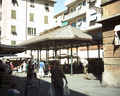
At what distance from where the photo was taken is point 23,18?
36.1 metres

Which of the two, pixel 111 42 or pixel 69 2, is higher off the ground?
pixel 69 2

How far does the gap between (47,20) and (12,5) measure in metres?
8.59

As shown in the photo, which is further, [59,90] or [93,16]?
[93,16]

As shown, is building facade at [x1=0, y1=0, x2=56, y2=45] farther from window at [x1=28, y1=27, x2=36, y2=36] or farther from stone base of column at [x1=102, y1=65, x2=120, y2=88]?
stone base of column at [x1=102, y1=65, x2=120, y2=88]

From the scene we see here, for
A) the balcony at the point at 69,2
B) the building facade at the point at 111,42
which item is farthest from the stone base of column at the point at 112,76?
the balcony at the point at 69,2

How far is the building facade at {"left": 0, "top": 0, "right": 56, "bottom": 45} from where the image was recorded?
3378cm

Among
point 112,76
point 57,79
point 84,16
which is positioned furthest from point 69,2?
point 57,79

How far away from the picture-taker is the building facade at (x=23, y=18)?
3378 cm

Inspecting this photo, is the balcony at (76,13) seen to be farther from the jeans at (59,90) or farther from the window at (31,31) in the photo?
the jeans at (59,90)

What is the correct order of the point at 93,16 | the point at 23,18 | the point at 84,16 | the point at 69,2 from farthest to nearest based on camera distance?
the point at 69,2 < the point at 23,18 < the point at 84,16 < the point at 93,16

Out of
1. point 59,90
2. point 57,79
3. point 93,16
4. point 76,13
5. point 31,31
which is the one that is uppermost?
point 76,13

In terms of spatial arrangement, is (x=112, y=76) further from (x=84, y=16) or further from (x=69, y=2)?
(x=69, y=2)

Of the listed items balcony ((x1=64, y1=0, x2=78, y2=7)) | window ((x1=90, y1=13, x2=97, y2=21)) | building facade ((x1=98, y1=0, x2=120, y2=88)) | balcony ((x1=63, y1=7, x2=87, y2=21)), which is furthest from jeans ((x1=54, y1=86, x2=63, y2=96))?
balcony ((x1=64, y1=0, x2=78, y2=7))

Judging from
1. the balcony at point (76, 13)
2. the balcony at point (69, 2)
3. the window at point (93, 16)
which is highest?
the balcony at point (69, 2)
